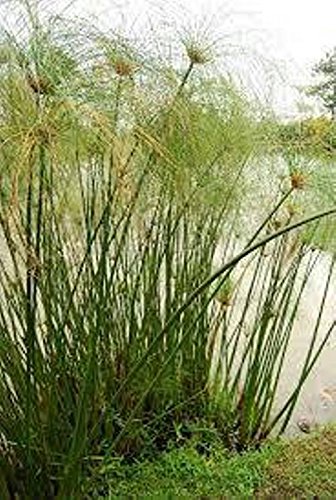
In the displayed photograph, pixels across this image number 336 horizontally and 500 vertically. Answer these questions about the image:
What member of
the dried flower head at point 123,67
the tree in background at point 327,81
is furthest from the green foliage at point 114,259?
the tree in background at point 327,81

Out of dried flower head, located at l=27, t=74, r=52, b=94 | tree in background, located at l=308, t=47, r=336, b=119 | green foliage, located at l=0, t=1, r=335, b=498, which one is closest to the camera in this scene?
dried flower head, located at l=27, t=74, r=52, b=94

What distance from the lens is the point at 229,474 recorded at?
110 inches

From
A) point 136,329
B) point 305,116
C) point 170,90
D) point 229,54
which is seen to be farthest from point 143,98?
point 305,116

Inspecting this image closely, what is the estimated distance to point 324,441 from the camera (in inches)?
122

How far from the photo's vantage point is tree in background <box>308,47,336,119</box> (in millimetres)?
3266

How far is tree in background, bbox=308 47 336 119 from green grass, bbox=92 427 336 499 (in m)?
1.15

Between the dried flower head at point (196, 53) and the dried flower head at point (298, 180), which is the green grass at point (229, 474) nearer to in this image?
the dried flower head at point (298, 180)

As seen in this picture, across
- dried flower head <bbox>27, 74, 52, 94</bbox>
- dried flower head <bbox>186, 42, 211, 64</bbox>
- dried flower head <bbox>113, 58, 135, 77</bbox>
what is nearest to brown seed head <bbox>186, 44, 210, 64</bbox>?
dried flower head <bbox>186, 42, 211, 64</bbox>

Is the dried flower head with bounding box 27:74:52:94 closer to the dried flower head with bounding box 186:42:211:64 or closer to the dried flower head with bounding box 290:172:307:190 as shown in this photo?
the dried flower head with bounding box 186:42:211:64

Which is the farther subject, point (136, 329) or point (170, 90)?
point (136, 329)

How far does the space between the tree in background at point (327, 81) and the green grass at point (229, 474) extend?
45.4 inches

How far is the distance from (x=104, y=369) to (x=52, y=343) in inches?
13.0

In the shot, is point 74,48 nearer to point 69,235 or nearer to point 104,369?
point 69,235

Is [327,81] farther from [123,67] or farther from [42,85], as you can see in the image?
[42,85]
